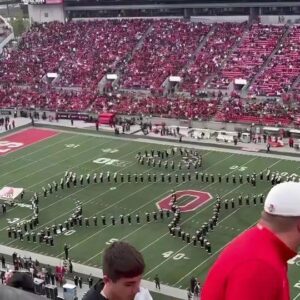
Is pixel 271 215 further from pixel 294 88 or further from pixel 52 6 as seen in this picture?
pixel 52 6

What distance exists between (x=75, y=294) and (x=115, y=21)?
110 ft

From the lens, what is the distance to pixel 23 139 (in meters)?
30.6

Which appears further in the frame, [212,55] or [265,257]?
[212,55]

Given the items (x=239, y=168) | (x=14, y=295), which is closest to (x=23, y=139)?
(x=239, y=168)

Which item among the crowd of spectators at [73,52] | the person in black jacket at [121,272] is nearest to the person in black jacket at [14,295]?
the person in black jacket at [121,272]

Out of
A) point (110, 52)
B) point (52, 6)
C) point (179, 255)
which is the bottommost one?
point (179, 255)

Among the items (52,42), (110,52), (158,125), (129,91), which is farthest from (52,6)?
(158,125)

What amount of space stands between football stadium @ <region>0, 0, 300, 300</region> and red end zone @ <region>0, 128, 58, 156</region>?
0.19ft

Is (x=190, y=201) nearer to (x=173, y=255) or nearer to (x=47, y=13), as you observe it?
(x=173, y=255)

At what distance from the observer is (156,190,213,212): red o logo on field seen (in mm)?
20219

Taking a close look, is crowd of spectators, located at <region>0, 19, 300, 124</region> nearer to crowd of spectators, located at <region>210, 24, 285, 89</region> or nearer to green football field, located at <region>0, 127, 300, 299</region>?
crowd of spectators, located at <region>210, 24, 285, 89</region>

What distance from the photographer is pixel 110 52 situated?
41.9m

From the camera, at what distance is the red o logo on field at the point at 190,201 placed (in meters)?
20.2

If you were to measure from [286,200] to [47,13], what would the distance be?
1902 inches
